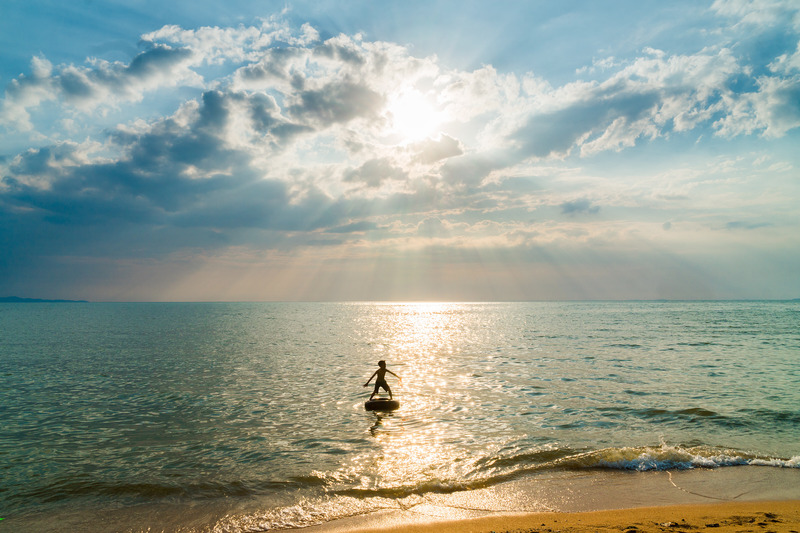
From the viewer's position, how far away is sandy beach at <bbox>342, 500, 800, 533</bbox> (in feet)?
34.1

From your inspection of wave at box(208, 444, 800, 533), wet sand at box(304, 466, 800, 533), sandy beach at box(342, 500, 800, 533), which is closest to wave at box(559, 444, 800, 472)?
wave at box(208, 444, 800, 533)

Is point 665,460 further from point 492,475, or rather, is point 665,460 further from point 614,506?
point 492,475

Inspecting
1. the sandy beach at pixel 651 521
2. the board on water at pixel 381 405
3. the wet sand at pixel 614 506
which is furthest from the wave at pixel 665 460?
the board on water at pixel 381 405

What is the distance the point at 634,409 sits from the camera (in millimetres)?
23688

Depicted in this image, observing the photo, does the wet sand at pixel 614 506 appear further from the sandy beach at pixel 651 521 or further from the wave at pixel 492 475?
the wave at pixel 492 475

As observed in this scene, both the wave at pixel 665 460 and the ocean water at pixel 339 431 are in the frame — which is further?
the wave at pixel 665 460

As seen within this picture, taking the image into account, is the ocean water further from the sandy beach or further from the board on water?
the sandy beach

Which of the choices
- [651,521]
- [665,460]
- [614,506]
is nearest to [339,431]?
[614,506]

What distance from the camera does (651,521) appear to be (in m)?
10.9

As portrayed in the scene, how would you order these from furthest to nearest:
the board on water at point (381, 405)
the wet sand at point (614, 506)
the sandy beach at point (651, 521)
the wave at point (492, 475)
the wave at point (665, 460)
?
the board on water at point (381, 405)
the wave at point (665, 460)
the wave at point (492, 475)
the wet sand at point (614, 506)
the sandy beach at point (651, 521)

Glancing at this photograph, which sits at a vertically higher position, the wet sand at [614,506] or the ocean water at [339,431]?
the wet sand at [614,506]

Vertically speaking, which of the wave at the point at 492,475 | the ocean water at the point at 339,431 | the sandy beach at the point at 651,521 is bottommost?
the ocean water at the point at 339,431

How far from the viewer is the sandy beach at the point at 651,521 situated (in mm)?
10383

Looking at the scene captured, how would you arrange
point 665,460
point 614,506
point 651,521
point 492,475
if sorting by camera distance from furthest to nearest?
point 665,460 → point 492,475 → point 614,506 → point 651,521
